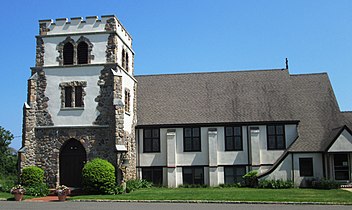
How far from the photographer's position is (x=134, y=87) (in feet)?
113

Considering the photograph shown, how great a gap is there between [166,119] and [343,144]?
1333 centimetres

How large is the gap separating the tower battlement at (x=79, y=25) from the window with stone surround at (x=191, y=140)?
945 cm

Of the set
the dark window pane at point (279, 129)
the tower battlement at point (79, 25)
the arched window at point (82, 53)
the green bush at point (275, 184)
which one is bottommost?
the green bush at point (275, 184)

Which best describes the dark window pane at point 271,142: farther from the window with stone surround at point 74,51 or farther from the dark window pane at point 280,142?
the window with stone surround at point 74,51

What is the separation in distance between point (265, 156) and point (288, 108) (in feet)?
14.2

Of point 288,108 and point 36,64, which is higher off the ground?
point 36,64

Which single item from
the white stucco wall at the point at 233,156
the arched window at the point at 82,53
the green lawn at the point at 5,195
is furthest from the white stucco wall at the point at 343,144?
the green lawn at the point at 5,195

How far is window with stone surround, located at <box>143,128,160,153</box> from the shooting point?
109 ft

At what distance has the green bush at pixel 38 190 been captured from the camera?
26.0 metres

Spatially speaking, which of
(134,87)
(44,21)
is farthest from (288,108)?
(44,21)

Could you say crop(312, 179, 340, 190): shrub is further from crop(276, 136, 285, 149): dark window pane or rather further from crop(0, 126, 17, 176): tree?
crop(0, 126, 17, 176): tree

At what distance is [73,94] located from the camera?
28.9 m

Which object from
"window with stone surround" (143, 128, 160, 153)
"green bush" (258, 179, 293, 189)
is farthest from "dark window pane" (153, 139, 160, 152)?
"green bush" (258, 179, 293, 189)

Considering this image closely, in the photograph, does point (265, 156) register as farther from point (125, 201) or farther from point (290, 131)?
point (125, 201)
